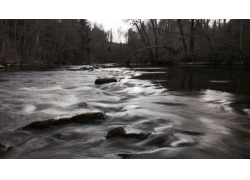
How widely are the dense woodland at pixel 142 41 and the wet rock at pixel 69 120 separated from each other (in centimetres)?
2161

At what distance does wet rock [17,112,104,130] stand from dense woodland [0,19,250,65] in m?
21.6

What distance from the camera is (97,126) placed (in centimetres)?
309

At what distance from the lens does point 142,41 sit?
136 feet

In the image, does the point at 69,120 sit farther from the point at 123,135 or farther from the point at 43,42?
the point at 43,42

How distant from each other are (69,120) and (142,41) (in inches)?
1578

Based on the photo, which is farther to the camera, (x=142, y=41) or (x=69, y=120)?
(x=142, y=41)

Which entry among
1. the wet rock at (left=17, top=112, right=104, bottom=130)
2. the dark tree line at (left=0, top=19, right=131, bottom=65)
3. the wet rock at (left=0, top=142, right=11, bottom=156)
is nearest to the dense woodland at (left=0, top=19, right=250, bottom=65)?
the dark tree line at (left=0, top=19, right=131, bottom=65)

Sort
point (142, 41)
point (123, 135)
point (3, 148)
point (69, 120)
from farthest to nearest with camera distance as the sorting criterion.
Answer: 1. point (142, 41)
2. point (69, 120)
3. point (123, 135)
4. point (3, 148)

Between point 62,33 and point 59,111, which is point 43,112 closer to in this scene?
point 59,111

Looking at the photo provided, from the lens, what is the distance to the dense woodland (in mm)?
23875

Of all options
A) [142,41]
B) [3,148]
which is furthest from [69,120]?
[142,41]

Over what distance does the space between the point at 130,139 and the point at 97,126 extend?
763 mm

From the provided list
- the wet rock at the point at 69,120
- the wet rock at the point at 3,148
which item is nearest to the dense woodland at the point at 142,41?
the wet rock at the point at 69,120

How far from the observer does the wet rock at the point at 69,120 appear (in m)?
2.92
